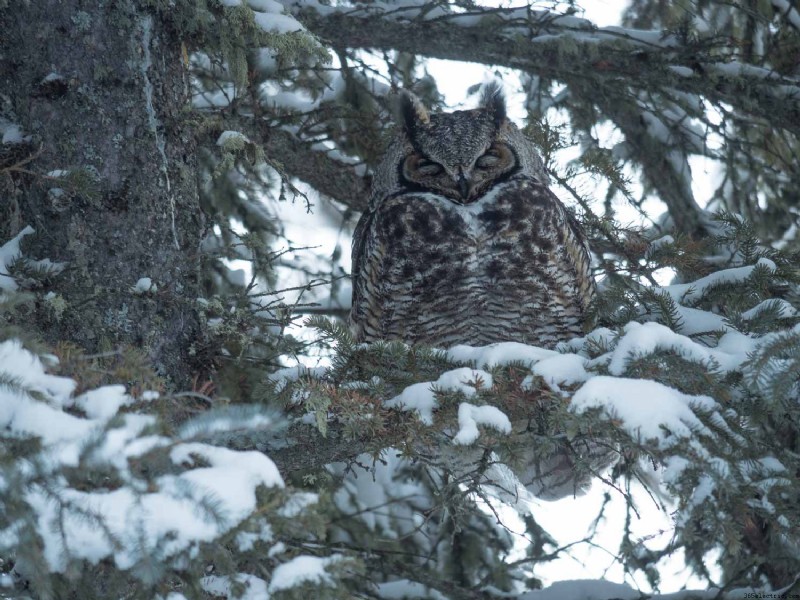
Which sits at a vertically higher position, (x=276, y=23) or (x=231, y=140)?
(x=276, y=23)

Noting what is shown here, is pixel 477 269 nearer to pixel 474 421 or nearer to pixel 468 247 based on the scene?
pixel 468 247

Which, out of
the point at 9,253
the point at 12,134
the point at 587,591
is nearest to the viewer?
the point at 9,253

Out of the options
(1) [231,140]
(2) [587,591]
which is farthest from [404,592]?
(1) [231,140]

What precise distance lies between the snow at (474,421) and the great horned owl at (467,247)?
1.29 metres

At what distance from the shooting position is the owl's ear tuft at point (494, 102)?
355 cm

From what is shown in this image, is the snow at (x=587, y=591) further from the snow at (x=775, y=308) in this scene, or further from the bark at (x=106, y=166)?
the bark at (x=106, y=166)

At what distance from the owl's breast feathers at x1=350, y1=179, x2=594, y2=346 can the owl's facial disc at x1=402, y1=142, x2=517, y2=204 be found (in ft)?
0.19

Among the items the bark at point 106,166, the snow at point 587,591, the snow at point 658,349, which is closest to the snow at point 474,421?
the snow at point 658,349

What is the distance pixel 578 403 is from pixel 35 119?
193cm

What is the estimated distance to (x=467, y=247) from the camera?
3143mm

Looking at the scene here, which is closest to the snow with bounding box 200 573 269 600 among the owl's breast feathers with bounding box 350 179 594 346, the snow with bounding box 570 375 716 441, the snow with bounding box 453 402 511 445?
the snow with bounding box 453 402 511 445

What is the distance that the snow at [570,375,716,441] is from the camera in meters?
1.74

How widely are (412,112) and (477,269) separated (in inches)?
31.6

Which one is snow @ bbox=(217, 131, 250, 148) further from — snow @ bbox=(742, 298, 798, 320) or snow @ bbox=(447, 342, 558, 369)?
snow @ bbox=(742, 298, 798, 320)
